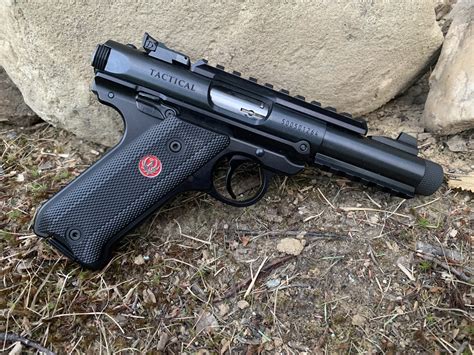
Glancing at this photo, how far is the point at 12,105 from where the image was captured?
315cm

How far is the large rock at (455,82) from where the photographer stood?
2.78 m

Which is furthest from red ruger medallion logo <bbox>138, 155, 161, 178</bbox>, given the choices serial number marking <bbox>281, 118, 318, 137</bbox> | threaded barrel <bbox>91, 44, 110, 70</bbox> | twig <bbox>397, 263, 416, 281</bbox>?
twig <bbox>397, 263, 416, 281</bbox>

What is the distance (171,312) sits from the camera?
2.42 meters

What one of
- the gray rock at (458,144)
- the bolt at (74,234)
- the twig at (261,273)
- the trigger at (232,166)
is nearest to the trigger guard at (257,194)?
the trigger at (232,166)

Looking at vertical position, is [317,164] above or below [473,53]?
below

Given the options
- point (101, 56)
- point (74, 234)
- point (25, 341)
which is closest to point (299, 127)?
point (101, 56)

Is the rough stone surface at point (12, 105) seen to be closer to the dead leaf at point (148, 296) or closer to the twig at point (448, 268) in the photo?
the dead leaf at point (148, 296)

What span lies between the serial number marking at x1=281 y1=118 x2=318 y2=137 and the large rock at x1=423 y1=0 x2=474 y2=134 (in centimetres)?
91

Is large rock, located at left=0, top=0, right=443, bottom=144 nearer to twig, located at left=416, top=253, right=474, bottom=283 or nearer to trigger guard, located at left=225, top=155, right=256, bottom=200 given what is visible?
trigger guard, located at left=225, top=155, right=256, bottom=200

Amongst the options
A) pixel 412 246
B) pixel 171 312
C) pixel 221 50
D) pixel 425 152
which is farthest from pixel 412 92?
pixel 171 312

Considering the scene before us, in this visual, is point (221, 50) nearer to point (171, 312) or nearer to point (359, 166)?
point (359, 166)

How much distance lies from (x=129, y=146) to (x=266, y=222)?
2.90ft

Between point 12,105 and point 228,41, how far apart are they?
1540 mm

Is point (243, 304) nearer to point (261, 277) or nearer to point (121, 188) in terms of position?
point (261, 277)
